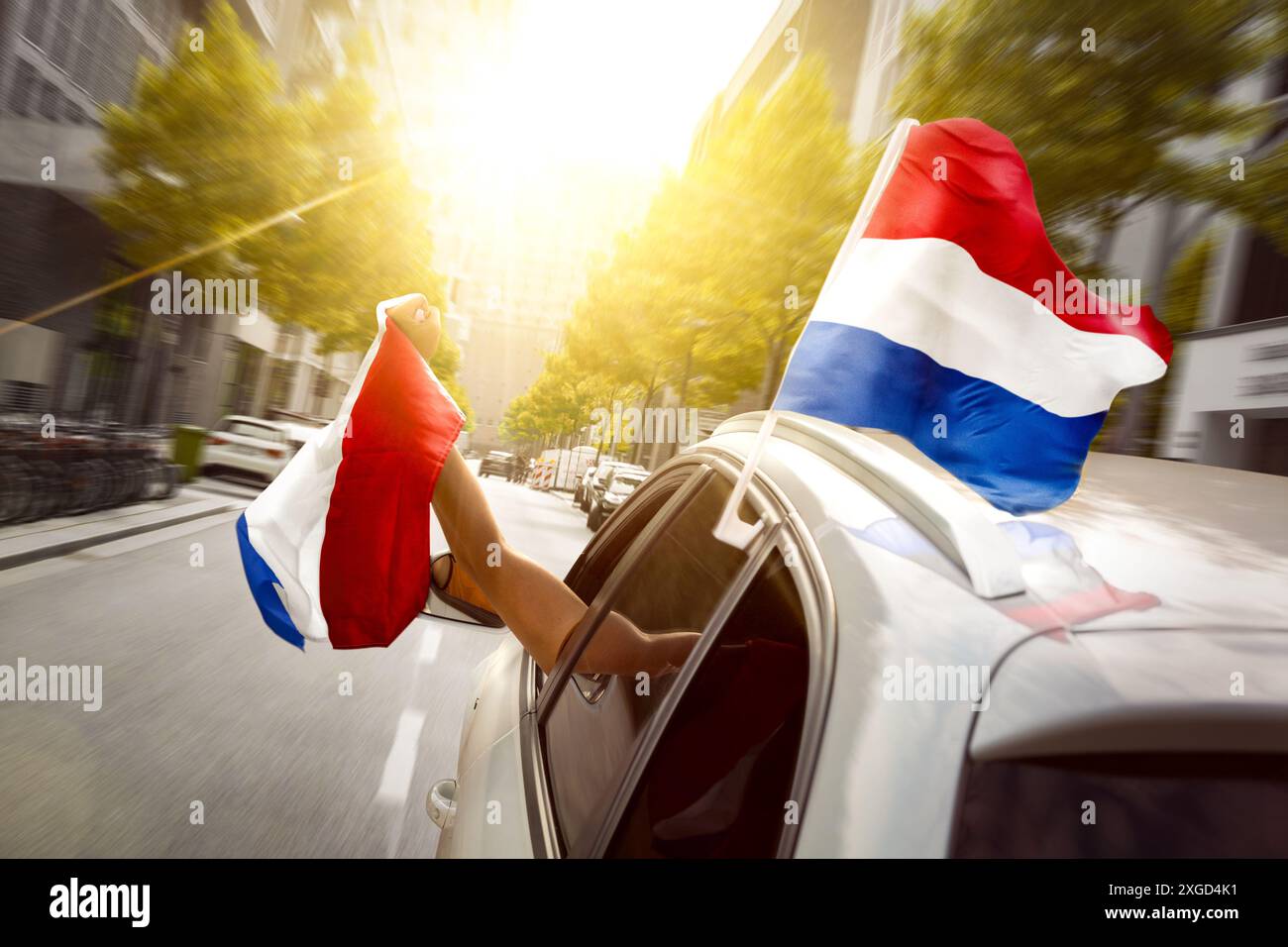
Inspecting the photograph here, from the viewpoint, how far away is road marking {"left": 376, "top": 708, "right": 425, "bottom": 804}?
3609 millimetres

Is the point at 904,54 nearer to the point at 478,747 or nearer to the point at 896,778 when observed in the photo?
the point at 478,747

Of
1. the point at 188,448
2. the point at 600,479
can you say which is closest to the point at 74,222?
the point at 188,448

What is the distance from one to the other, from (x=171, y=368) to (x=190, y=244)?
26.2ft

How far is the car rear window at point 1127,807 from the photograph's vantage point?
0.71 metres

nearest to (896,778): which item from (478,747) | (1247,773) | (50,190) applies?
(1247,773)

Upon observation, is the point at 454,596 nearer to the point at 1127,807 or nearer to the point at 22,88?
the point at 1127,807

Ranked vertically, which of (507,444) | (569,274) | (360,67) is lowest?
(507,444)

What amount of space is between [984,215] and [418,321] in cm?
126

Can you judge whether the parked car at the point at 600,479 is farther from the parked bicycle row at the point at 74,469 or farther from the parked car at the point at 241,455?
the parked bicycle row at the point at 74,469

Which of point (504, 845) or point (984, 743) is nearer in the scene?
point (984, 743)

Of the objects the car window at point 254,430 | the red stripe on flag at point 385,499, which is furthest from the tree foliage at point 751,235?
the red stripe on flag at point 385,499

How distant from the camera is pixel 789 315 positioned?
55.1ft

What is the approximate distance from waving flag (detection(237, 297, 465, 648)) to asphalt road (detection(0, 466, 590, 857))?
160mm

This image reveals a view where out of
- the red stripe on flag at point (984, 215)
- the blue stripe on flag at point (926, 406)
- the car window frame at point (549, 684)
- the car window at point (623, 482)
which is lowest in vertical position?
the car window at point (623, 482)
